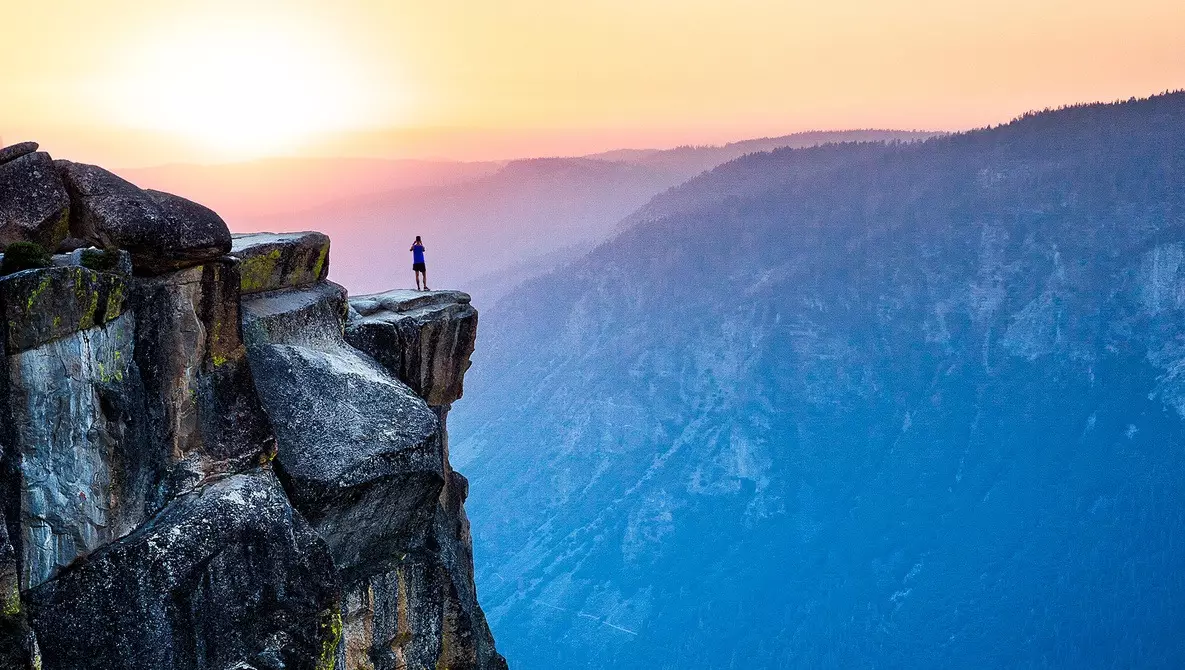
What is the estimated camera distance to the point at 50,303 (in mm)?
17094

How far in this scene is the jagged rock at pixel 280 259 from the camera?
2484 centimetres

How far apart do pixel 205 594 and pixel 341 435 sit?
4977 millimetres

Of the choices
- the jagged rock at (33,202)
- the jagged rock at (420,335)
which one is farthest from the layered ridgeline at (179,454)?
the jagged rock at (420,335)

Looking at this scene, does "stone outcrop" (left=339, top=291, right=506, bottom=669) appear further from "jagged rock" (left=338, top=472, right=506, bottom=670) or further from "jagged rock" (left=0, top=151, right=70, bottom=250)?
"jagged rock" (left=0, top=151, right=70, bottom=250)

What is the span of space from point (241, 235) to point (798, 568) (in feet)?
599

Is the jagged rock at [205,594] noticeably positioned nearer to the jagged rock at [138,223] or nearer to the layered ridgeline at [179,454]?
the layered ridgeline at [179,454]

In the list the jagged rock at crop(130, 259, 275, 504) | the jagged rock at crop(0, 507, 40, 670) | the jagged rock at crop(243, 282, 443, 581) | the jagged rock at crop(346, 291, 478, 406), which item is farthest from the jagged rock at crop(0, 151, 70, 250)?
the jagged rock at crop(346, 291, 478, 406)

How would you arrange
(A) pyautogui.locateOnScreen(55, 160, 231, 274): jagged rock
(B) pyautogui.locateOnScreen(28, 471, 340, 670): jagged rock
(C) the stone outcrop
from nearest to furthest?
(B) pyautogui.locateOnScreen(28, 471, 340, 670): jagged rock, (A) pyautogui.locateOnScreen(55, 160, 231, 274): jagged rock, (C) the stone outcrop

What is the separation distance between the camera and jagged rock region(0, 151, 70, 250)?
1886cm

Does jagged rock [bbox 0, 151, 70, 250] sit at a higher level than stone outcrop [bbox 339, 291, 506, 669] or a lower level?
higher

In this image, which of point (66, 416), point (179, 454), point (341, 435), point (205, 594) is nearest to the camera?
point (66, 416)

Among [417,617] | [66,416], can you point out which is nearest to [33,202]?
[66,416]

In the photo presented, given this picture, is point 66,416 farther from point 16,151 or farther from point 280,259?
point 280,259

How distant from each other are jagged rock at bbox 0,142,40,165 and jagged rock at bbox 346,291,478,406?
947 cm
